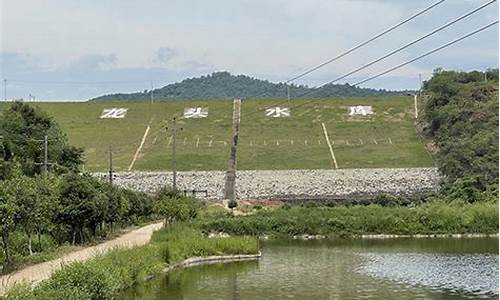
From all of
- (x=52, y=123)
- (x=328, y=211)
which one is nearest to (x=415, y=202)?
(x=328, y=211)

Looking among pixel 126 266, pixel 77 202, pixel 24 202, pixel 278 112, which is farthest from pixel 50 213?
pixel 278 112

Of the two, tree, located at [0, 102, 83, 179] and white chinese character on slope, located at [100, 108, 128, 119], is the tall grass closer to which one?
tree, located at [0, 102, 83, 179]

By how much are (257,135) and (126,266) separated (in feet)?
194

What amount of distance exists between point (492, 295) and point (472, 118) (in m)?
49.1

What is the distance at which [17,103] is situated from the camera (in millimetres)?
58188

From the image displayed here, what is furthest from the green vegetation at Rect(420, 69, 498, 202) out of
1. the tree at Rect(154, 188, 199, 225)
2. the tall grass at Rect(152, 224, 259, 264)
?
the tall grass at Rect(152, 224, 259, 264)

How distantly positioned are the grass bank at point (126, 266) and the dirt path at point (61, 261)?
720mm

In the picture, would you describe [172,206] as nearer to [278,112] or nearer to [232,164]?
[232,164]

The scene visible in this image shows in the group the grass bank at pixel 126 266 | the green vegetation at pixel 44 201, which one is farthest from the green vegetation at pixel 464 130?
the grass bank at pixel 126 266

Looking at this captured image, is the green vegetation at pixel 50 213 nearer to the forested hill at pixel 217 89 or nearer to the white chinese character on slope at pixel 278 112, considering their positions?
the white chinese character on slope at pixel 278 112

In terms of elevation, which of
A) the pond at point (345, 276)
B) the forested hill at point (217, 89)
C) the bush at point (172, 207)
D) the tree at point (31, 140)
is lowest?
the pond at point (345, 276)

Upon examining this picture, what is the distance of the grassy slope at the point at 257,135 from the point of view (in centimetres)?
7475

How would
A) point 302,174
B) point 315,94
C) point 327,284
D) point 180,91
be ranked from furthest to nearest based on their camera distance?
point 180,91 < point 315,94 < point 302,174 < point 327,284

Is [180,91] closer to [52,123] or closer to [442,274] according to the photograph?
[52,123]
